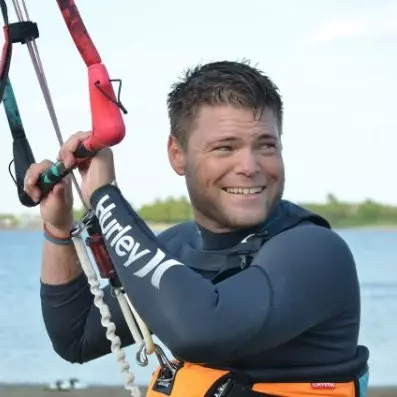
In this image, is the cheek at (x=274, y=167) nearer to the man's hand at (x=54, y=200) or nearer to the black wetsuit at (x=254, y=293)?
the black wetsuit at (x=254, y=293)

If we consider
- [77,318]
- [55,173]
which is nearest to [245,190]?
[55,173]

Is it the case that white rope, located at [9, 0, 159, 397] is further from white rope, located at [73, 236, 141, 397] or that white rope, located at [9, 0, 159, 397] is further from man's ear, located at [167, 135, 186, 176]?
man's ear, located at [167, 135, 186, 176]

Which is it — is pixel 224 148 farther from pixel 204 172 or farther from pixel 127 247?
pixel 127 247

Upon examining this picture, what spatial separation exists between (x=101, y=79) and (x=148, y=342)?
66 cm

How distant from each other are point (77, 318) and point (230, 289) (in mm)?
743

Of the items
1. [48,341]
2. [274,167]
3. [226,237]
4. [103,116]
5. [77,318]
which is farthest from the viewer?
[48,341]

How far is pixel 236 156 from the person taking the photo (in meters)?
2.50

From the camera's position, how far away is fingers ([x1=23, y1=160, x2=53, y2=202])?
8.68 ft

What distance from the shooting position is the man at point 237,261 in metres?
2.30

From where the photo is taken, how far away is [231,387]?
245 centimetres

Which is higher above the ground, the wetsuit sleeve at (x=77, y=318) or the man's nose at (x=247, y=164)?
the man's nose at (x=247, y=164)

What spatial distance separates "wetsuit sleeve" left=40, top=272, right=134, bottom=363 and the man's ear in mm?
434

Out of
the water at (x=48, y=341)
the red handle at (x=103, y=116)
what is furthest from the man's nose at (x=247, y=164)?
the water at (x=48, y=341)

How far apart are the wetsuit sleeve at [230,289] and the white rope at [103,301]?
271 millimetres
